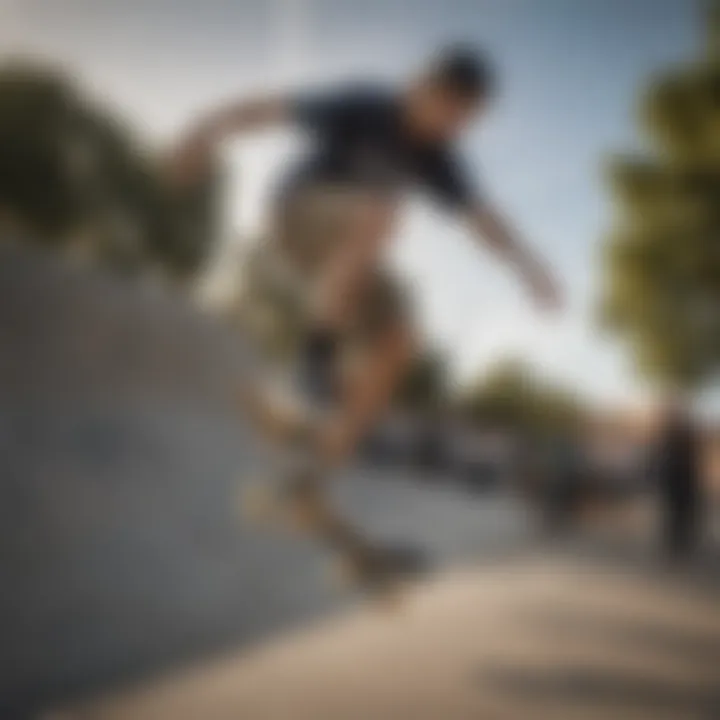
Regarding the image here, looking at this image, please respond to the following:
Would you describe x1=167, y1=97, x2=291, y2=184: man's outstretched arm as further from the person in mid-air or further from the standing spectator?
the standing spectator

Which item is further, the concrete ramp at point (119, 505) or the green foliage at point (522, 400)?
the green foliage at point (522, 400)

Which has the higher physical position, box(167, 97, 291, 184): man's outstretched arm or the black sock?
box(167, 97, 291, 184): man's outstretched arm

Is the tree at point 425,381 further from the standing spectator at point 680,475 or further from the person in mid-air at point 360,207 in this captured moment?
the standing spectator at point 680,475

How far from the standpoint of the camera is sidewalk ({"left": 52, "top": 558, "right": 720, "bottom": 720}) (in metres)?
1.30

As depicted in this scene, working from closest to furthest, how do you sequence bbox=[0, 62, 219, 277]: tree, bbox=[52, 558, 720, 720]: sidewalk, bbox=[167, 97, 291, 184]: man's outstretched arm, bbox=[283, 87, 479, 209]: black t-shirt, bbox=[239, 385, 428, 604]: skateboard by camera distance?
bbox=[52, 558, 720, 720]: sidewalk
bbox=[239, 385, 428, 604]: skateboard
bbox=[167, 97, 291, 184]: man's outstretched arm
bbox=[283, 87, 479, 209]: black t-shirt
bbox=[0, 62, 219, 277]: tree

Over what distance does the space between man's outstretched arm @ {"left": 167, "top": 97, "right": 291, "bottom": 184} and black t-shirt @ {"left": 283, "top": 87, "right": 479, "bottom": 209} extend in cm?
10

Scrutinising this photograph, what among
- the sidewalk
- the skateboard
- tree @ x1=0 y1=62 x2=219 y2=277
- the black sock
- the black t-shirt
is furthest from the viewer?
tree @ x1=0 y1=62 x2=219 y2=277

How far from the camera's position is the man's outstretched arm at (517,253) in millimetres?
2256

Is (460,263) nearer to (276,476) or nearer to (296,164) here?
(296,164)

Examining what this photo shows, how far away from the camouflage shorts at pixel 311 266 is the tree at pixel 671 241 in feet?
2.32

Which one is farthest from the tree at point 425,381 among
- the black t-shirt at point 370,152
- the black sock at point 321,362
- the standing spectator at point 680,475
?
the standing spectator at point 680,475

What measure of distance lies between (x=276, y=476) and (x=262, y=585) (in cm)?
31

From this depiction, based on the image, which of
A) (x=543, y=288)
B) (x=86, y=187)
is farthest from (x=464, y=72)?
(x=86, y=187)

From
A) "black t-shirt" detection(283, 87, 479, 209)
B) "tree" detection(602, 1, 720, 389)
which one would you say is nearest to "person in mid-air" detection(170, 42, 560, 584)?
"black t-shirt" detection(283, 87, 479, 209)
